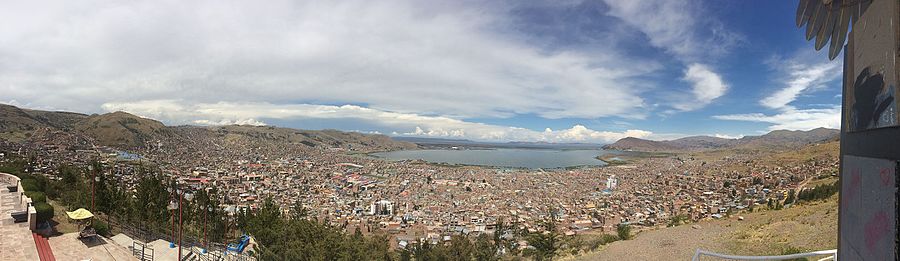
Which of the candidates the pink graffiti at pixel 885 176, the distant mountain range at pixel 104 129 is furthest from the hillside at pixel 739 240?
the distant mountain range at pixel 104 129

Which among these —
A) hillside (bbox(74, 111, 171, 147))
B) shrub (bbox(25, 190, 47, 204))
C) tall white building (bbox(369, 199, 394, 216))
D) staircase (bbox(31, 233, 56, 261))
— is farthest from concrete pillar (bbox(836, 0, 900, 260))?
hillside (bbox(74, 111, 171, 147))

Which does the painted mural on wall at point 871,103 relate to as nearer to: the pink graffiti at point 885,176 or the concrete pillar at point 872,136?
the concrete pillar at point 872,136

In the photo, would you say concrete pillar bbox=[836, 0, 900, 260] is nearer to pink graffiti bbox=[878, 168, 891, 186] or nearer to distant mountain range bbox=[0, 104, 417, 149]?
pink graffiti bbox=[878, 168, 891, 186]

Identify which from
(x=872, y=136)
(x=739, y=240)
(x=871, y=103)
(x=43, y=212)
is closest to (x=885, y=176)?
(x=872, y=136)

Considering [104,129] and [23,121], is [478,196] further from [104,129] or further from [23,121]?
[23,121]

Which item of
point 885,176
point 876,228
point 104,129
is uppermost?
point 885,176
